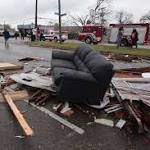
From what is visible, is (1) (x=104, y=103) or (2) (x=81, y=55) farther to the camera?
(2) (x=81, y=55)

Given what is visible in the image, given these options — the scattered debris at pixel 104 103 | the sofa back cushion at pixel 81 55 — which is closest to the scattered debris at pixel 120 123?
the scattered debris at pixel 104 103

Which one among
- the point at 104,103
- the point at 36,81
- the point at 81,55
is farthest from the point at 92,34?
the point at 104,103

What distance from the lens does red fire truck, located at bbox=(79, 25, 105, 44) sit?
133 feet

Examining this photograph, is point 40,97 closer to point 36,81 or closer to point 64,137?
point 36,81

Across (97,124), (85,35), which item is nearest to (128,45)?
(85,35)

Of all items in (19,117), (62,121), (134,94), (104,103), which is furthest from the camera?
(134,94)

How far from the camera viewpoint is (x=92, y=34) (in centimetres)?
4128

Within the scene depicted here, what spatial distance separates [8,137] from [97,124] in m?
1.66

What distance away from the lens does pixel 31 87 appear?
8.75m

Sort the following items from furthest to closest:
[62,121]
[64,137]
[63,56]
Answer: [63,56], [62,121], [64,137]

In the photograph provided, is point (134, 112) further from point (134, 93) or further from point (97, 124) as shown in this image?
point (134, 93)

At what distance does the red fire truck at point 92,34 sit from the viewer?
40.6 meters

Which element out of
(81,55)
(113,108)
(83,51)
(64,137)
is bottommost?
(64,137)

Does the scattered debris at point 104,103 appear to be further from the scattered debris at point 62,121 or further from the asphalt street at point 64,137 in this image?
the scattered debris at point 62,121
